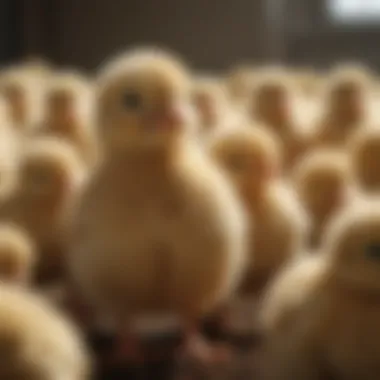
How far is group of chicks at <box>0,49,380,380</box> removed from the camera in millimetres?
533

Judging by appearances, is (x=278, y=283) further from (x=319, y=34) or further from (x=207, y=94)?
(x=319, y=34)

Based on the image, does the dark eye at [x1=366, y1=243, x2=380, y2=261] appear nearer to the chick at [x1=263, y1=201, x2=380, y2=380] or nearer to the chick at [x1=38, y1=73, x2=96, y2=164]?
the chick at [x1=263, y1=201, x2=380, y2=380]

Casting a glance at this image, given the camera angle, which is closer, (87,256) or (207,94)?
(87,256)

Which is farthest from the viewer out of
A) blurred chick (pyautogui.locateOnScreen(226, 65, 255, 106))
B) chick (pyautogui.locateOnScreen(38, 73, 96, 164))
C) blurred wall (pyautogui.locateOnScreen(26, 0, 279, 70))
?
blurred wall (pyautogui.locateOnScreen(26, 0, 279, 70))

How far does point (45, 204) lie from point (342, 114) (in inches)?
13.6

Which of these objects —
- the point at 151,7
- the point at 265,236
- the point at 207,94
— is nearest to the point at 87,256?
the point at 265,236

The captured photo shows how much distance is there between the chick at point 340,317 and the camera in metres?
0.52

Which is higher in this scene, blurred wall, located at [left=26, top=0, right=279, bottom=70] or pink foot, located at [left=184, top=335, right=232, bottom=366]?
blurred wall, located at [left=26, top=0, right=279, bottom=70]

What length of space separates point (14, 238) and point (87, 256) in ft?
0.18

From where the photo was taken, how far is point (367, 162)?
30.5 inches

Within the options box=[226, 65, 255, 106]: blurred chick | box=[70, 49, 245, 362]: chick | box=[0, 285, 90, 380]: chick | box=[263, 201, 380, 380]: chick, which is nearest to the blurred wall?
box=[226, 65, 255, 106]: blurred chick

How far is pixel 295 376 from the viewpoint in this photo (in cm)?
54

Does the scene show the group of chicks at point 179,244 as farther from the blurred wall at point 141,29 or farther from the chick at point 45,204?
the blurred wall at point 141,29

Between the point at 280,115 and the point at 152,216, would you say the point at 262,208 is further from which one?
the point at 280,115
